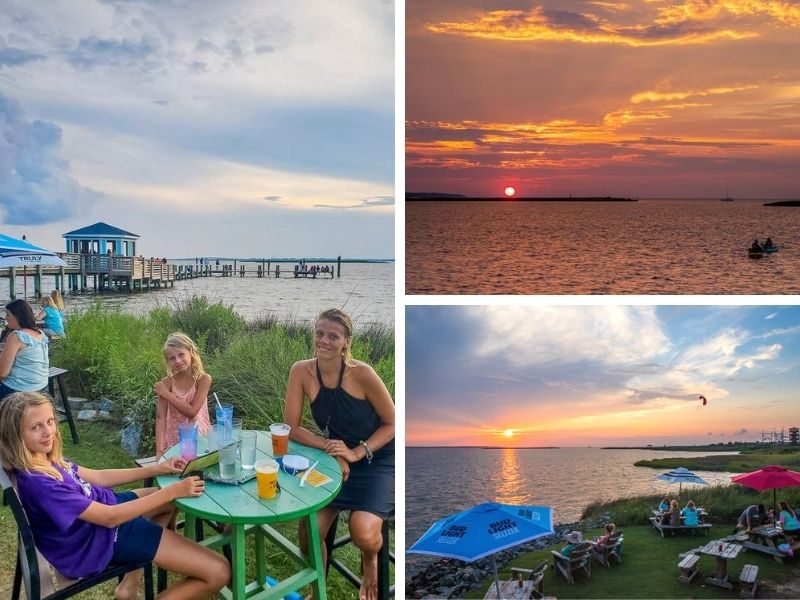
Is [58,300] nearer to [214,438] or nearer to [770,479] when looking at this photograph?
[214,438]

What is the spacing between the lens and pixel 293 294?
2.94m

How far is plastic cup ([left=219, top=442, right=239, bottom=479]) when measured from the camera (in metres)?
2.04

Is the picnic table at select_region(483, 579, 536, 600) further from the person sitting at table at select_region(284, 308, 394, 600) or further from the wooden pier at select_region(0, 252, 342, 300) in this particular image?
the wooden pier at select_region(0, 252, 342, 300)

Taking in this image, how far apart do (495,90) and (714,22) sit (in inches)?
45.5

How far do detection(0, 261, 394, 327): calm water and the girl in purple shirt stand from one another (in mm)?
1038

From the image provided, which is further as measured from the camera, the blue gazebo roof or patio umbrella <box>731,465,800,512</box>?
patio umbrella <box>731,465,800,512</box>

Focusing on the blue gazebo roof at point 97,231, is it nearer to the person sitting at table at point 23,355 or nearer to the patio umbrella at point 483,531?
the person sitting at table at point 23,355

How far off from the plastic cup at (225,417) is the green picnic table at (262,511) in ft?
0.45

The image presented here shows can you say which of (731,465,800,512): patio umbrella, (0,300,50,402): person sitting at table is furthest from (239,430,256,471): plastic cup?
(731,465,800,512): patio umbrella

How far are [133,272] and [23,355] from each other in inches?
22.3

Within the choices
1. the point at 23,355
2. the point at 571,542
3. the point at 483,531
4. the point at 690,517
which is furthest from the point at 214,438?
the point at 690,517

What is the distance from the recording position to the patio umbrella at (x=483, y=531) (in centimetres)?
278

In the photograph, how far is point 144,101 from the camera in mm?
2793

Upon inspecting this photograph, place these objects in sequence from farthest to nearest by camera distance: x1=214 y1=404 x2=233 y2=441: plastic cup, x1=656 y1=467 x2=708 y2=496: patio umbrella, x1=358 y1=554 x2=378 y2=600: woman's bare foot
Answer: x1=656 y1=467 x2=708 y2=496: patio umbrella → x1=358 y1=554 x2=378 y2=600: woman's bare foot → x1=214 y1=404 x2=233 y2=441: plastic cup
